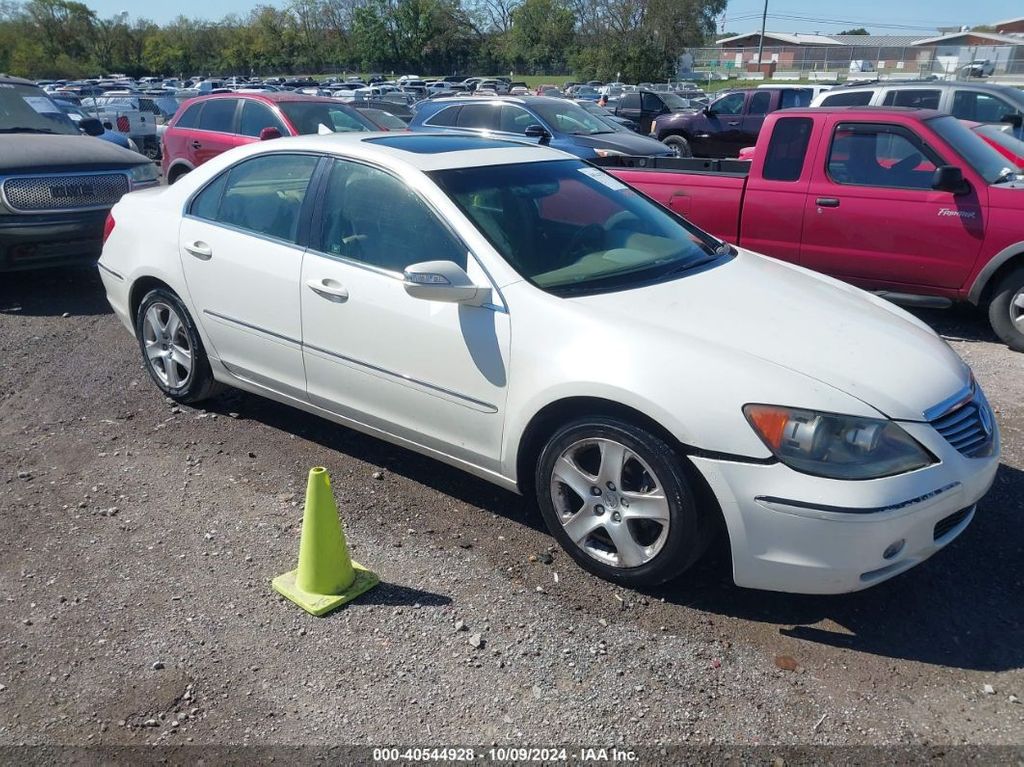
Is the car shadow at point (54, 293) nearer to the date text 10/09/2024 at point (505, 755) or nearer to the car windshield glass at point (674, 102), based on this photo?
the date text 10/09/2024 at point (505, 755)

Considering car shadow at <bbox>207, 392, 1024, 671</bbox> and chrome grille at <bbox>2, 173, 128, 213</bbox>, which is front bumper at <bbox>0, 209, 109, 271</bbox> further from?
car shadow at <bbox>207, 392, 1024, 671</bbox>

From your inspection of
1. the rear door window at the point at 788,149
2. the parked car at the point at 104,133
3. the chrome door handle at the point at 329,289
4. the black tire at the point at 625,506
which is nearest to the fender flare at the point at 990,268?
the rear door window at the point at 788,149

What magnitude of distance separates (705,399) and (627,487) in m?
0.49

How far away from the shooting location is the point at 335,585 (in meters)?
3.37

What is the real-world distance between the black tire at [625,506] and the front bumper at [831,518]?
0.40ft

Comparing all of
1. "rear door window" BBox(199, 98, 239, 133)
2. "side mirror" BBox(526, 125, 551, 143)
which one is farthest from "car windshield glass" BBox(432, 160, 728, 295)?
"rear door window" BBox(199, 98, 239, 133)

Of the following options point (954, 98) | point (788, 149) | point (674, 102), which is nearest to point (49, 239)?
point (788, 149)

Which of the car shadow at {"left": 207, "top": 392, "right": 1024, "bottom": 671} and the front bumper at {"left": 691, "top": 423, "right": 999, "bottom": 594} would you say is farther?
the car shadow at {"left": 207, "top": 392, "right": 1024, "bottom": 671}

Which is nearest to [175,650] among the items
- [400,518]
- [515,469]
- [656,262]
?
[400,518]

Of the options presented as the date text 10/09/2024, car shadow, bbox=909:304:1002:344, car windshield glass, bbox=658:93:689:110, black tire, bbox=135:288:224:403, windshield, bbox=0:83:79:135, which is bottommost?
car windshield glass, bbox=658:93:689:110

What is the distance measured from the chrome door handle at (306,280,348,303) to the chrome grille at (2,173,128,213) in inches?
183

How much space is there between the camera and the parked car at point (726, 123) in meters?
17.6

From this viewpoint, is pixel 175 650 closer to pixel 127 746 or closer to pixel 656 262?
pixel 127 746

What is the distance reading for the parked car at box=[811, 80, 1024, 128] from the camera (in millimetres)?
11672
